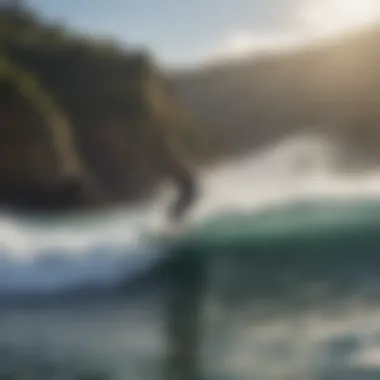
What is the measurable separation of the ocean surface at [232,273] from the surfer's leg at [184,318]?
0.5 inches

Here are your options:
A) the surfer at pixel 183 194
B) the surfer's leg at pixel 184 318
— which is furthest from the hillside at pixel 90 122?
the surfer's leg at pixel 184 318

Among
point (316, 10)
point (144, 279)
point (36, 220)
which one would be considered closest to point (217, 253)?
point (144, 279)

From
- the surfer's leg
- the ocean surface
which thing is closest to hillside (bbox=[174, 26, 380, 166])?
the ocean surface

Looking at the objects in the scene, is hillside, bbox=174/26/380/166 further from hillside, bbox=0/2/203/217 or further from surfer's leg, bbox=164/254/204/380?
surfer's leg, bbox=164/254/204/380

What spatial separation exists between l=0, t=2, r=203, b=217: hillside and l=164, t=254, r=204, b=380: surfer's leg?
10 cm

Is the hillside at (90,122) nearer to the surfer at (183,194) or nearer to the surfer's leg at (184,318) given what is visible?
the surfer at (183,194)

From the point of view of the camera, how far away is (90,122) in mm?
946

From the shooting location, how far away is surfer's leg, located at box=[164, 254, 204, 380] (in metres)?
0.91

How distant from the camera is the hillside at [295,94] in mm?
941

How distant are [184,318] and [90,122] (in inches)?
11.4

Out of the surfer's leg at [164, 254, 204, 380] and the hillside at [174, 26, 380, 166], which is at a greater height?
the hillside at [174, 26, 380, 166]

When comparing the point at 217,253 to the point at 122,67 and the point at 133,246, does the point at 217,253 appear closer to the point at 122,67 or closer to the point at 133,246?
the point at 133,246

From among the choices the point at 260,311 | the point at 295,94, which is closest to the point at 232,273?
the point at 260,311

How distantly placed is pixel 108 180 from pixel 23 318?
0.21 meters
